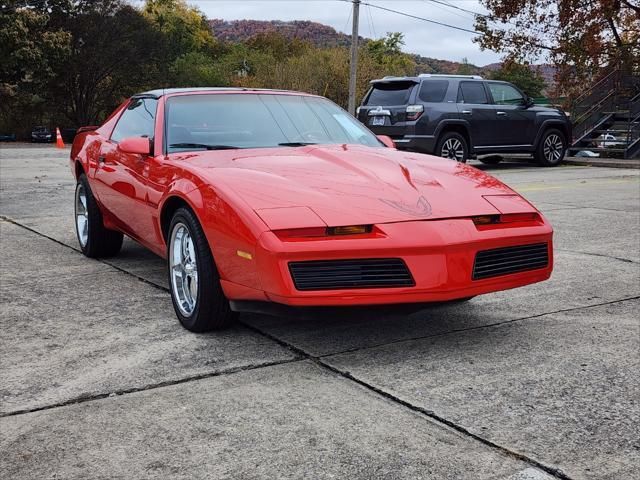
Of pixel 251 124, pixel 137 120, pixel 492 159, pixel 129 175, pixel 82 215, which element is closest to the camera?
pixel 251 124

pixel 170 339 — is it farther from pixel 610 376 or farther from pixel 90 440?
pixel 610 376

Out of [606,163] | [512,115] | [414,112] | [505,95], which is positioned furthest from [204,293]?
[606,163]

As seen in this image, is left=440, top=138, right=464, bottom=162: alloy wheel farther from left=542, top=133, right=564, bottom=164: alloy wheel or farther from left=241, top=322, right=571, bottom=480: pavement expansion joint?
left=241, top=322, right=571, bottom=480: pavement expansion joint

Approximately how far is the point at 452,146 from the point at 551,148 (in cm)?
317

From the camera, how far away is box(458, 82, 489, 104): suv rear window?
50.9ft

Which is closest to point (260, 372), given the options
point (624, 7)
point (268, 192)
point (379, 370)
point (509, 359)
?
point (379, 370)

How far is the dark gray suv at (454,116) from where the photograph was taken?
14883mm

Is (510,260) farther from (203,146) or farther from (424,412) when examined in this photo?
(203,146)

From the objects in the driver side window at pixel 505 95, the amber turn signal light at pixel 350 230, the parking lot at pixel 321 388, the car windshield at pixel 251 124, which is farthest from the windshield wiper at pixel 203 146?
the driver side window at pixel 505 95

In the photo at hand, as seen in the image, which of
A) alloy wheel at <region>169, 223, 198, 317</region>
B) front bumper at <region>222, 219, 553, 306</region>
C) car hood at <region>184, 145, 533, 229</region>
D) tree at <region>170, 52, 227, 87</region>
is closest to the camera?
front bumper at <region>222, 219, 553, 306</region>

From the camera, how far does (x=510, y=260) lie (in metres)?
3.80

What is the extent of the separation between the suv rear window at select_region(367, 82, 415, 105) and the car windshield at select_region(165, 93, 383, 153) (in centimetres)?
1016

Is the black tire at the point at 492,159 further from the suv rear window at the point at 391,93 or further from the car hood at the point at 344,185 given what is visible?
the car hood at the point at 344,185

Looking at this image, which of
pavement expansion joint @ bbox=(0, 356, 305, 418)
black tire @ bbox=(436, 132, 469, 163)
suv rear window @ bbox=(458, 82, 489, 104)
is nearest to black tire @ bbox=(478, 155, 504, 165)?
suv rear window @ bbox=(458, 82, 489, 104)
